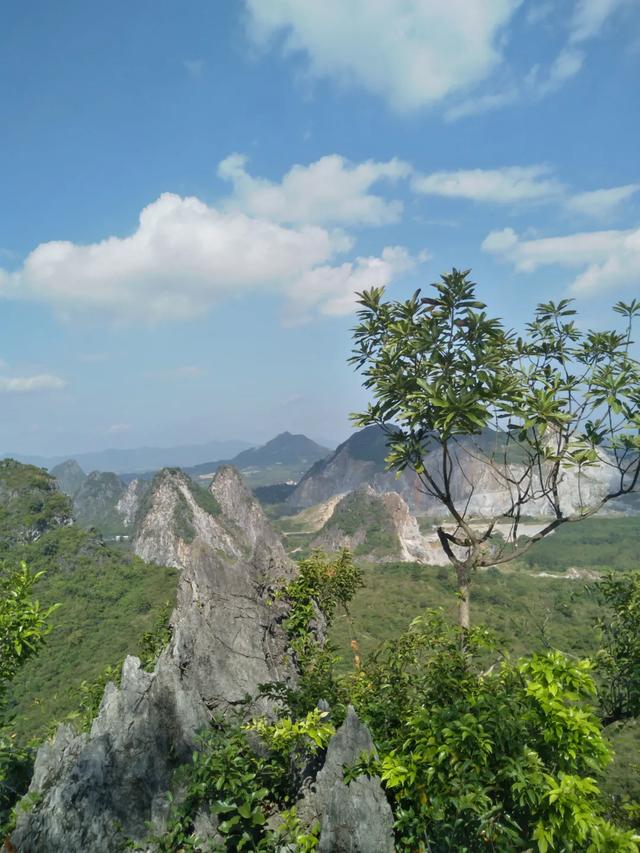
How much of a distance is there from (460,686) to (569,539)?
150729 millimetres

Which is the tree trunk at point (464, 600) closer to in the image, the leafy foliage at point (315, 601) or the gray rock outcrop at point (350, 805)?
the leafy foliage at point (315, 601)

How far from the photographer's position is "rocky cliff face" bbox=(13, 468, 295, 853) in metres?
6.39

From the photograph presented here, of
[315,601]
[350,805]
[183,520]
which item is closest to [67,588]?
[183,520]

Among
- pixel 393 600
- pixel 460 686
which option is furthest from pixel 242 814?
pixel 393 600

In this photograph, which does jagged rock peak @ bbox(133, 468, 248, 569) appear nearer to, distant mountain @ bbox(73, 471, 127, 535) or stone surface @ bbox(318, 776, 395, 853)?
stone surface @ bbox(318, 776, 395, 853)

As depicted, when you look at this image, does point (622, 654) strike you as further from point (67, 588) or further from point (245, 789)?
point (67, 588)

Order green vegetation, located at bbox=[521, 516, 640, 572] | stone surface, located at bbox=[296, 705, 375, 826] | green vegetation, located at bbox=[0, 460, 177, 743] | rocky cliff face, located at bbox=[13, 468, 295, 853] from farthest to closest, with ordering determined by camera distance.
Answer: green vegetation, located at bbox=[521, 516, 640, 572] < green vegetation, located at bbox=[0, 460, 177, 743] < rocky cliff face, located at bbox=[13, 468, 295, 853] < stone surface, located at bbox=[296, 705, 375, 826]

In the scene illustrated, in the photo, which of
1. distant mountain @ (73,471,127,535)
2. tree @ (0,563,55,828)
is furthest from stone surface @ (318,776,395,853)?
distant mountain @ (73,471,127,535)

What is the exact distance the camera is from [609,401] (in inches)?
320

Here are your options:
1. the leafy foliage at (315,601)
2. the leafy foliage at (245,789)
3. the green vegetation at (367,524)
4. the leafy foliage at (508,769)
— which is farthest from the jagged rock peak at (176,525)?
the leafy foliage at (508,769)

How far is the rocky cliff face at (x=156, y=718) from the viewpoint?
21.0 feet

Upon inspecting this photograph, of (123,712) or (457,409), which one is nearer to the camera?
(457,409)

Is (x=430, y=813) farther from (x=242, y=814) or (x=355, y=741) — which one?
(x=242, y=814)

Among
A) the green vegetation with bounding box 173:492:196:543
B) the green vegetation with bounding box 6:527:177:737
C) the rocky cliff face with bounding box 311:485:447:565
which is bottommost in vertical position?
the rocky cliff face with bounding box 311:485:447:565
